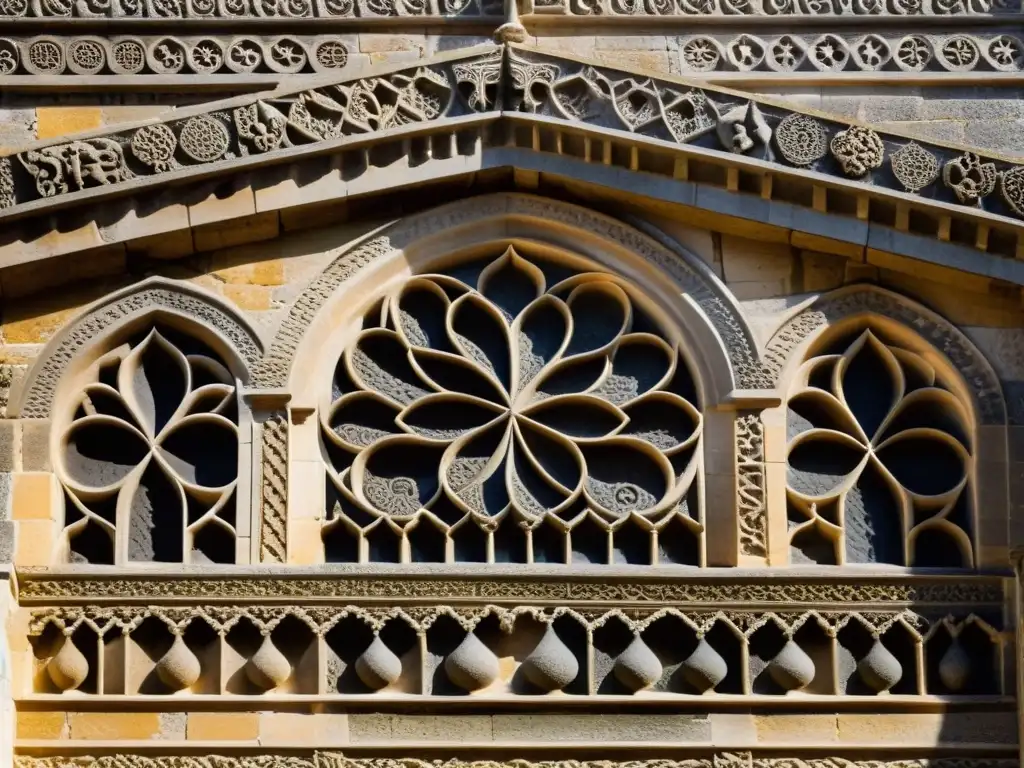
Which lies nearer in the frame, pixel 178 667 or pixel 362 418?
pixel 178 667

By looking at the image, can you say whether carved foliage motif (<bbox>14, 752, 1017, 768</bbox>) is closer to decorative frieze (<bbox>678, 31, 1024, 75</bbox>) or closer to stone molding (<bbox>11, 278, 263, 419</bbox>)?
stone molding (<bbox>11, 278, 263, 419</bbox>)

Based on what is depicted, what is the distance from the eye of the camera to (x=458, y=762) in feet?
56.4

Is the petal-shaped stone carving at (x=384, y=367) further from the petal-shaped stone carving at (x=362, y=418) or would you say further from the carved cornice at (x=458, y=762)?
the carved cornice at (x=458, y=762)

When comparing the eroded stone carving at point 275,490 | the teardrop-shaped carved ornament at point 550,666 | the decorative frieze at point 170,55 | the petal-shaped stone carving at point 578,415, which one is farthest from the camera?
the decorative frieze at point 170,55

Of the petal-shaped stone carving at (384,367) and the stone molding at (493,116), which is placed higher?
the stone molding at (493,116)

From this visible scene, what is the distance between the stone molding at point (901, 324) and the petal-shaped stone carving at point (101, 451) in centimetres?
396

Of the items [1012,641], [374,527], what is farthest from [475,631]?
[1012,641]

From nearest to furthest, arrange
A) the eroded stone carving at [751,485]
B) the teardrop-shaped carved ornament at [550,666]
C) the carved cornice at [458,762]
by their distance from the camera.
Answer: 1. the carved cornice at [458,762]
2. the teardrop-shaped carved ornament at [550,666]
3. the eroded stone carving at [751,485]

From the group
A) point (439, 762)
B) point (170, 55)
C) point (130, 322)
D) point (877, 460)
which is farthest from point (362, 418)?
point (877, 460)

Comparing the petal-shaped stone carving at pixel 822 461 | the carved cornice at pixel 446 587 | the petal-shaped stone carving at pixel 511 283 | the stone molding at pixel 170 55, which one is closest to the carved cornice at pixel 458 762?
the carved cornice at pixel 446 587

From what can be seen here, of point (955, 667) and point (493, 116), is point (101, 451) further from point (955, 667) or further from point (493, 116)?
point (955, 667)

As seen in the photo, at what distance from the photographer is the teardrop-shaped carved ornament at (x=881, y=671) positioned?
57.0 feet

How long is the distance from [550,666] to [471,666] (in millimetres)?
471

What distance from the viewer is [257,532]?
57.7 ft
